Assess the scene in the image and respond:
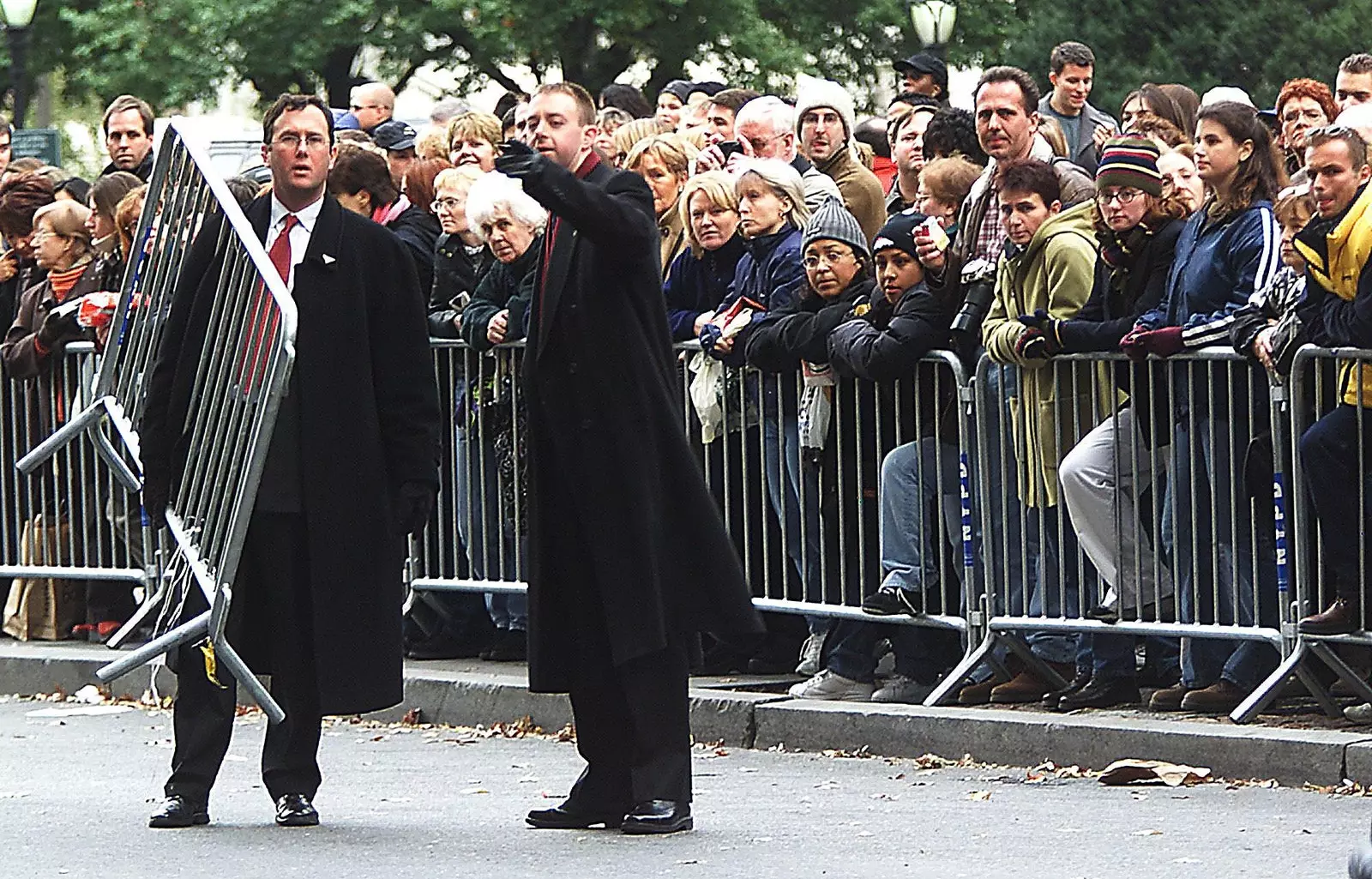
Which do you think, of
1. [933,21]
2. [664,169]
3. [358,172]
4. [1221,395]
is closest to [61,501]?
[358,172]

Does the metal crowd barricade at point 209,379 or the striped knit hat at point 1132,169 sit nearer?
the metal crowd barricade at point 209,379

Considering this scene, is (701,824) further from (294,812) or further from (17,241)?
(17,241)

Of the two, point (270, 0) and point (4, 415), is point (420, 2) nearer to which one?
point (270, 0)

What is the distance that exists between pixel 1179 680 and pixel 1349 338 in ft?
5.08

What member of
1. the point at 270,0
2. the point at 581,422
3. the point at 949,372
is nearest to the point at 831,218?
the point at 949,372

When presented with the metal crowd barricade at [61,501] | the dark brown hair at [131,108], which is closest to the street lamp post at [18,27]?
the dark brown hair at [131,108]

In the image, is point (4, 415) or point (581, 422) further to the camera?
point (4, 415)

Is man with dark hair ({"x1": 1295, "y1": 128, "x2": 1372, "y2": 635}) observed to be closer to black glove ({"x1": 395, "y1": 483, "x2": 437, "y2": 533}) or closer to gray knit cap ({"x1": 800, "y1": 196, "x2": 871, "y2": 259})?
gray knit cap ({"x1": 800, "y1": 196, "x2": 871, "y2": 259})

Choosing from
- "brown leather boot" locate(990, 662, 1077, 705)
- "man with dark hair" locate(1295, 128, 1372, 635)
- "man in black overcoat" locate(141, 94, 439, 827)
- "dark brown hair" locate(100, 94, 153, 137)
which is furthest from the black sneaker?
"dark brown hair" locate(100, 94, 153, 137)

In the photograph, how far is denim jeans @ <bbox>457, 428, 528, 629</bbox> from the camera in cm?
1072

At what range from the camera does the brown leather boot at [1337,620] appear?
8398 mm

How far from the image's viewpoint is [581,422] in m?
7.38

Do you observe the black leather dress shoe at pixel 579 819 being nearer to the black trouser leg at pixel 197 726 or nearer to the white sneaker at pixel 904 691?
the black trouser leg at pixel 197 726

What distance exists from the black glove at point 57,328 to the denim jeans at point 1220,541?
16.2ft
